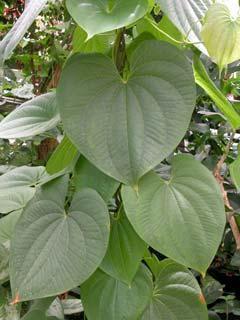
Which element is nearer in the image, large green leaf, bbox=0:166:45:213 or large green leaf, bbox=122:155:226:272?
large green leaf, bbox=122:155:226:272

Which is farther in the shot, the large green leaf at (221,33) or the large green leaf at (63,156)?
the large green leaf at (63,156)

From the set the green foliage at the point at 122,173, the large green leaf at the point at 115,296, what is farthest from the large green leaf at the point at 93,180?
the large green leaf at the point at 115,296

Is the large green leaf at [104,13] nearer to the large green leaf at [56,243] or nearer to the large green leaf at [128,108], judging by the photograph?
the large green leaf at [128,108]

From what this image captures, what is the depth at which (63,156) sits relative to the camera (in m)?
0.59

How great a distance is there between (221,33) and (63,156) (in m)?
0.25

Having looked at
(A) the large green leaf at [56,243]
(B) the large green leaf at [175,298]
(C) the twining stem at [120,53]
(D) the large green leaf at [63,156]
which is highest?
(C) the twining stem at [120,53]

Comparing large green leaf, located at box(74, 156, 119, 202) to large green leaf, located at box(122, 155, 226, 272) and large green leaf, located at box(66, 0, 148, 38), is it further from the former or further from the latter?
large green leaf, located at box(66, 0, 148, 38)

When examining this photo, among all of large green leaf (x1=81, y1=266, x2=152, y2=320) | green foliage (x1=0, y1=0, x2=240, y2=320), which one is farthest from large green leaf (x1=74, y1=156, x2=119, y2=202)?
large green leaf (x1=81, y1=266, x2=152, y2=320)

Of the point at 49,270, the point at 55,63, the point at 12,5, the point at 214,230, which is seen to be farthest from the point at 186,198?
the point at 12,5

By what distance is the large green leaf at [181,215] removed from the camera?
0.45 m

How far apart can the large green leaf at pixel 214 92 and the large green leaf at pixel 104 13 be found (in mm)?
99

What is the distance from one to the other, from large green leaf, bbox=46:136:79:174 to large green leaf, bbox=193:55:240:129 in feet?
0.55

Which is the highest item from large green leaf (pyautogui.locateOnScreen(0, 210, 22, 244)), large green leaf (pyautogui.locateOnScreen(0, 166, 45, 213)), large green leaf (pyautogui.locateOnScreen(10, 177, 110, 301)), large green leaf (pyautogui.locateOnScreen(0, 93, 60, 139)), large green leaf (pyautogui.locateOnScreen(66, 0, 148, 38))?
large green leaf (pyautogui.locateOnScreen(66, 0, 148, 38))

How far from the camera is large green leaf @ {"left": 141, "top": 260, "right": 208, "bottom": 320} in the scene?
1.90ft
